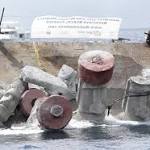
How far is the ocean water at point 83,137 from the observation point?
24.7 m

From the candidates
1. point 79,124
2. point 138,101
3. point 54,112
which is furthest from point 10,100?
point 138,101

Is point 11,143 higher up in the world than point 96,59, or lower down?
lower down

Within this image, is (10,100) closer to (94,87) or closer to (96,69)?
(94,87)

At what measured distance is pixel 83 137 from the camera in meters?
26.7

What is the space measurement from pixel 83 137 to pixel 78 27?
16.5 meters

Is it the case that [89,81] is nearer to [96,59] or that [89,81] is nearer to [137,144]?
[96,59]

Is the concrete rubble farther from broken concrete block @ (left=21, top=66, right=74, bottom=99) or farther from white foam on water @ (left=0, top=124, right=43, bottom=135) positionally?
white foam on water @ (left=0, top=124, right=43, bottom=135)

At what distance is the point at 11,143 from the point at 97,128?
4714mm

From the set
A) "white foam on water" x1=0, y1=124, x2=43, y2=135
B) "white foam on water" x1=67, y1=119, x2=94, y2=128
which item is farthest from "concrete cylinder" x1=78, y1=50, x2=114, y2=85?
"white foam on water" x1=0, y1=124, x2=43, y2=135

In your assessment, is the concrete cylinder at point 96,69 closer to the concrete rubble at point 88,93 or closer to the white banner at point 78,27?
the concrete rubble at point 88,93

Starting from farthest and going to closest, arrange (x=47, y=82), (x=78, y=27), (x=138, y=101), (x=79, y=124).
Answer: (x=78, y=27) < (x=47, y=82) < (x=138, y=101) < (x=79, y=124)

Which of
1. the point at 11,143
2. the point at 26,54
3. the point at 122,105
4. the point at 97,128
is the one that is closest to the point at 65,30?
the point at 26,54

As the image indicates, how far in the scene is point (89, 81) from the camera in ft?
99.1

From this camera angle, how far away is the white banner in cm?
4184
